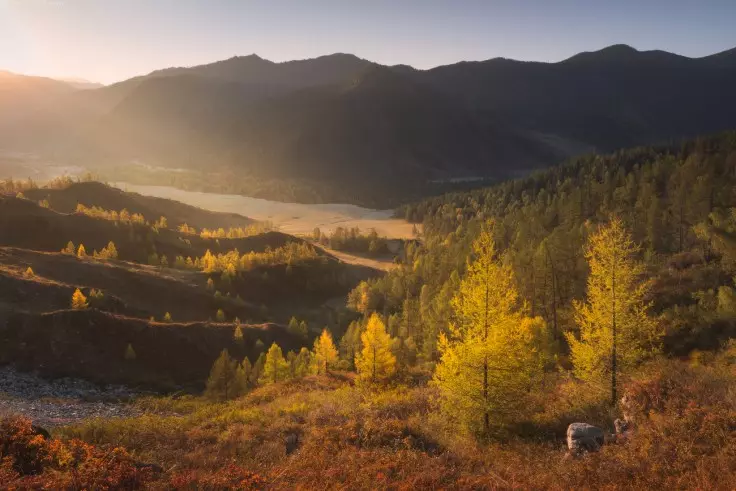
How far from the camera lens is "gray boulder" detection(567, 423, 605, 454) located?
2028 centimetres

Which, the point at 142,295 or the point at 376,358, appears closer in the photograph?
the point at 376,358

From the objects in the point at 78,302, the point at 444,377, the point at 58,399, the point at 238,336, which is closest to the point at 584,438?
the point at 444,377

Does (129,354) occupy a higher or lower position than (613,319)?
lower

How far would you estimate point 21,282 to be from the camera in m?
73.8

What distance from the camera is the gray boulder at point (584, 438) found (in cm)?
2028

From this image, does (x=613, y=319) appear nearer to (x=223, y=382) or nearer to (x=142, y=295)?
(x=223, y=382)

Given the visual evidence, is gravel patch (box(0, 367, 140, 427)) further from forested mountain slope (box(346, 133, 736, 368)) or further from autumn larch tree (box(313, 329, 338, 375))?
forested mountain slope (box(346, 133, 736, 368))

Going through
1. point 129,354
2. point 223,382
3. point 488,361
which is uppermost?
point 488,361

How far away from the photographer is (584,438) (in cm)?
2053

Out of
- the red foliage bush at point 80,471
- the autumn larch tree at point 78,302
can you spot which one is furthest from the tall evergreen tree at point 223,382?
the red foliage bush at point 80,471

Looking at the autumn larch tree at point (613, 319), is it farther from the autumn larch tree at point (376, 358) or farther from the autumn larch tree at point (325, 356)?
the autumn larch tree at point (325, 356)

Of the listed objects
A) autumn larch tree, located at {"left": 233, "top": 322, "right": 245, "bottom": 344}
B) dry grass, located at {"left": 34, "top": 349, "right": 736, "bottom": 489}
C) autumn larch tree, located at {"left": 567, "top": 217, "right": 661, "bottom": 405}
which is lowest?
autumn larch tree, located at {"left": 233, "top": 322, "right": 245, "bottom": 344}

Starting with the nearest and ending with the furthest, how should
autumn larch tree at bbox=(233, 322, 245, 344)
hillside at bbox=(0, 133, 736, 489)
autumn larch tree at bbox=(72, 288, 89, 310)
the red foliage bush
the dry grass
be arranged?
the red foliage bush → the dry grass → hillside at bbox=(0, 133, 736, 489) → autumn larch tree at bbox=(72, 288, 89, 310) → autumn larch tree at bbox=(233, 322, 245, 344)

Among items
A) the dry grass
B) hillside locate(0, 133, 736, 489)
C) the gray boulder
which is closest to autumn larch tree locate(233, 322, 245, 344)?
hillside locate(0, 133, 736, 489)
